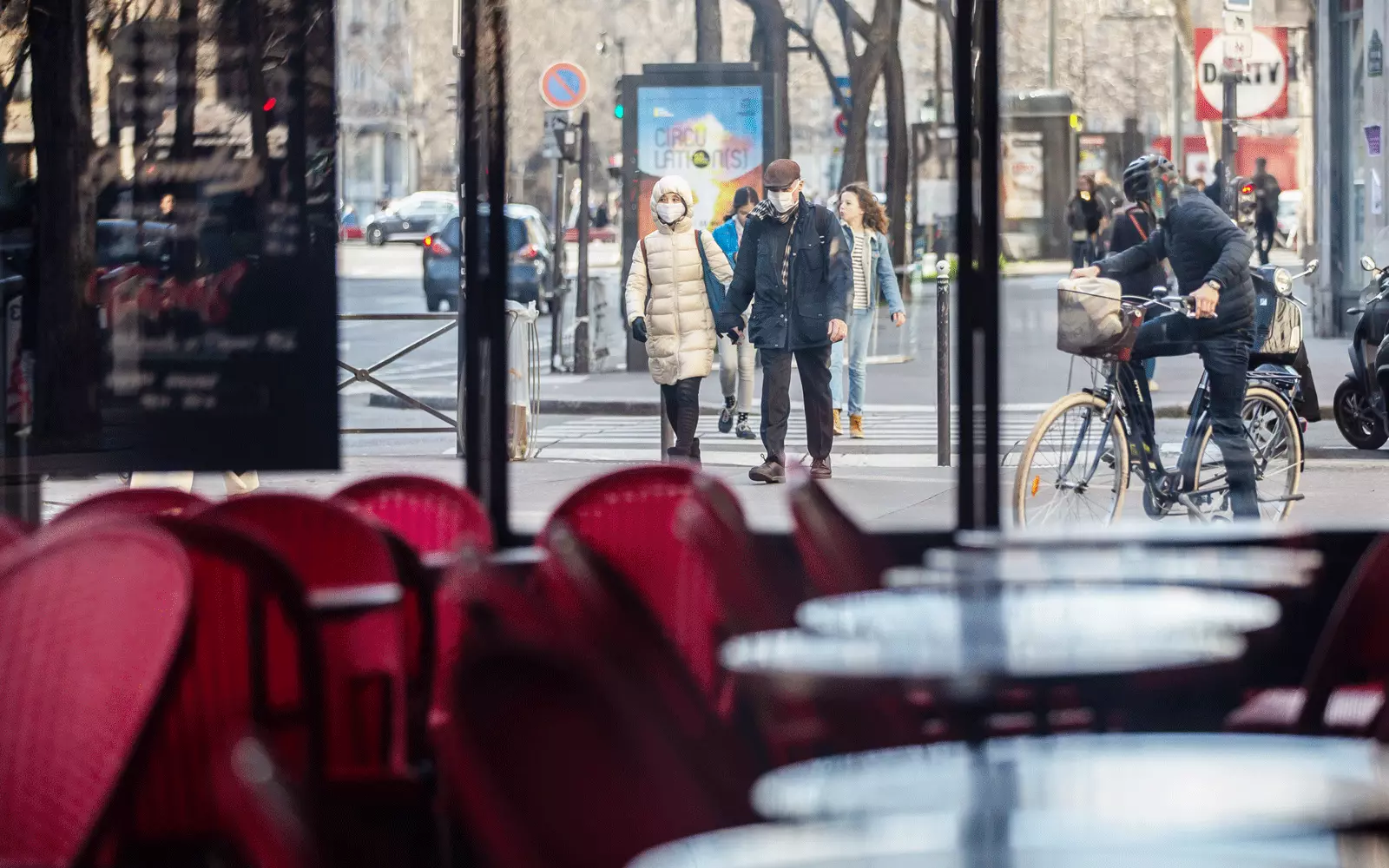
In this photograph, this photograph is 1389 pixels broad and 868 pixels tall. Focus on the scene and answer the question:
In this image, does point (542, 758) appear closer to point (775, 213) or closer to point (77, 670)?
point (77, 670)

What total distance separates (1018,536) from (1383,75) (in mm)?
2210

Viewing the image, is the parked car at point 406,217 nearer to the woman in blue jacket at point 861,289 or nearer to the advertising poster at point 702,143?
the advertising poster at point 702,143

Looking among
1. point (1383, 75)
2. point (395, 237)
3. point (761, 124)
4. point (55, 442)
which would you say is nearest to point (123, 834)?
point (55, 442)

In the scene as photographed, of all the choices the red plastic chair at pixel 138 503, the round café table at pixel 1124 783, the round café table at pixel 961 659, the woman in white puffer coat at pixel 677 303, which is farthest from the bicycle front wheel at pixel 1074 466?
the round café table at pixel 1124 783

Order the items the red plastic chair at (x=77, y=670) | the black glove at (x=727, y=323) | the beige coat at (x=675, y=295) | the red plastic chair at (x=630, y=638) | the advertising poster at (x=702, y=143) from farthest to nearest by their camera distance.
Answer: the black glove at (x=727, y=323), the beige coat at (x=675, y=295), the advertising poster at (x=702, y=143), the red plastic chair at (x=630, y=638), the red plastic chair at (x=77, y=670)

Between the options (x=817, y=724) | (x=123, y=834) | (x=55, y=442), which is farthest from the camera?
(x=55, y=442)

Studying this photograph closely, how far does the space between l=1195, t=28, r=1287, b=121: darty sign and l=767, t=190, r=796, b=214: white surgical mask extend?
1.56 m

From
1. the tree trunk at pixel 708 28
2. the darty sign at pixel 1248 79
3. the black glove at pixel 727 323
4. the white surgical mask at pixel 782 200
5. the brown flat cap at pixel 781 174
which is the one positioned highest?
the tree trunk at pixel 708 28

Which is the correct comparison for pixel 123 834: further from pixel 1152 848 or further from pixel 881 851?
pixel 1152 848

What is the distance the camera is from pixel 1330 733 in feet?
11.7

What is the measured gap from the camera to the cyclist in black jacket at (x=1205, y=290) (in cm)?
548

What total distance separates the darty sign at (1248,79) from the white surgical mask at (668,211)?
1.98 m

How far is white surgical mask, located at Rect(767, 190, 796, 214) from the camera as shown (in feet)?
20.3

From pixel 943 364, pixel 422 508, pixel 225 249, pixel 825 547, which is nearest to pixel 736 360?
pixel 943 364
